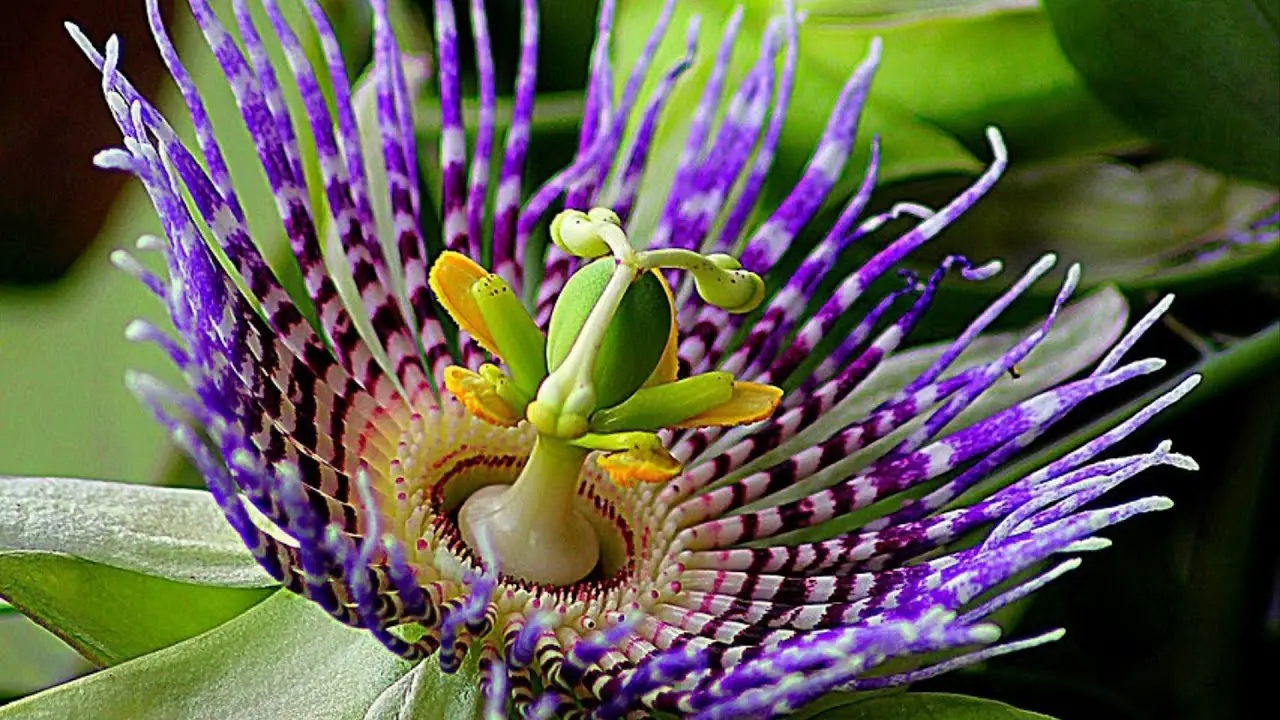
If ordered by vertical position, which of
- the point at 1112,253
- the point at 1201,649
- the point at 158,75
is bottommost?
the point at 1201,649

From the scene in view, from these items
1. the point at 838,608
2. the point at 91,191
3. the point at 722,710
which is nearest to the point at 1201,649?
the point at 838,608

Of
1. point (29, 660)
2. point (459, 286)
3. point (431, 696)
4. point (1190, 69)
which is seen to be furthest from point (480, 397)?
point (1190, 69)

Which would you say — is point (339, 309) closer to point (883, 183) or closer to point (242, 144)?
point (242, 144)

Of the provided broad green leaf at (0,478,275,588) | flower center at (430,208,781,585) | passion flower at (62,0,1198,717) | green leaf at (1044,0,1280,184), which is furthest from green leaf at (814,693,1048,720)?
green leaf at (1044,0,1280,184)

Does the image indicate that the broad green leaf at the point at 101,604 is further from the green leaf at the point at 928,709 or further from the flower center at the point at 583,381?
the green leaf at the point at 928,709

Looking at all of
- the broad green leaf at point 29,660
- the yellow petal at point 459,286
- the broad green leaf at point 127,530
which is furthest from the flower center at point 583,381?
the broad green leaf at point 29,660

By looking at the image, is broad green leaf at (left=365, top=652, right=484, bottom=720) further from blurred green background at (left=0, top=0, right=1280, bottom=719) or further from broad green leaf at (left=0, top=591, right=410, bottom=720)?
blurred green background at (left=0, top=0, right=1280, bottom=719)
